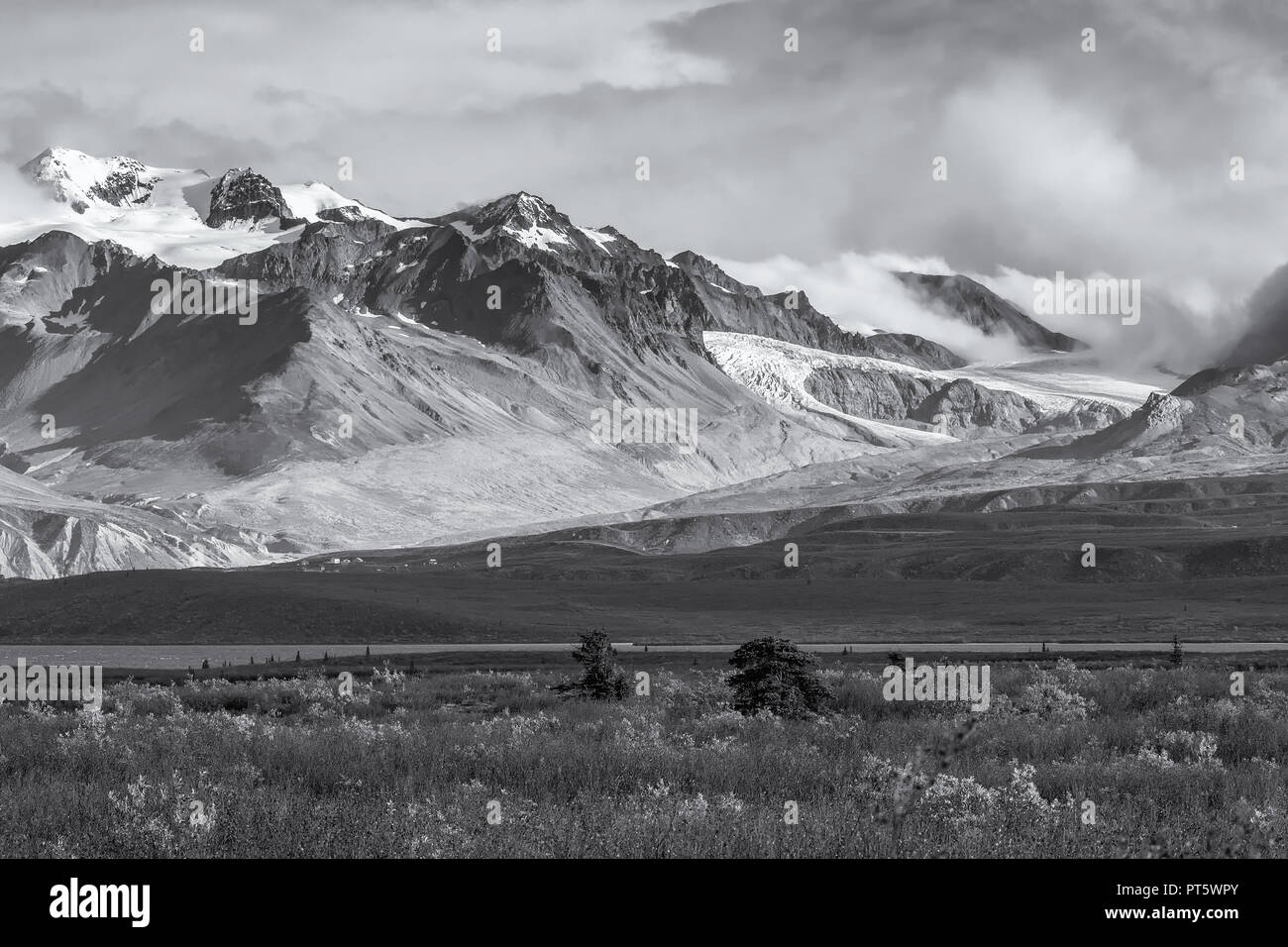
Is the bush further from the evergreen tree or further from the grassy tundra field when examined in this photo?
the evergreen tree

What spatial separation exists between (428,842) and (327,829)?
1493 mm

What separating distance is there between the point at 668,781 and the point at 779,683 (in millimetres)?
11883

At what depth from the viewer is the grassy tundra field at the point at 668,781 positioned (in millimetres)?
12047

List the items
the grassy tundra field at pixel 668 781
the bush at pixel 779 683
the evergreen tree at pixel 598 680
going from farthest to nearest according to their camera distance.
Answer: the evergreen tree at pixel 598 680 → the bush at pixel 779 683 → the grassy tundra field at pixel 668 781

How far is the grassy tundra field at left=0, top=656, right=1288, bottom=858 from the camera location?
12047 millimetres

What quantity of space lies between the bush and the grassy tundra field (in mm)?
755

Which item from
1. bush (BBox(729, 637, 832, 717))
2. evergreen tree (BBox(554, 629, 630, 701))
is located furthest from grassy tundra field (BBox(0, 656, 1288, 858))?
evergreen tree (BBox(554, 629, 630, 701))

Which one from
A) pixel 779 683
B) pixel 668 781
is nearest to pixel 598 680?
pixel 779 683

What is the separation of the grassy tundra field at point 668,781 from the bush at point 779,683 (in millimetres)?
755

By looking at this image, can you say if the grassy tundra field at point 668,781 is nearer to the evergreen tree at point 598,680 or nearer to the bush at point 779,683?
the bush at point 779,683

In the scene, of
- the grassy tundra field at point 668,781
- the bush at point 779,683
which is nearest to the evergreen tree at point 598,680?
the grassy tundra field at point 668,781
